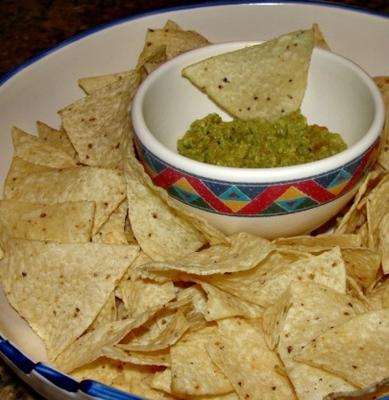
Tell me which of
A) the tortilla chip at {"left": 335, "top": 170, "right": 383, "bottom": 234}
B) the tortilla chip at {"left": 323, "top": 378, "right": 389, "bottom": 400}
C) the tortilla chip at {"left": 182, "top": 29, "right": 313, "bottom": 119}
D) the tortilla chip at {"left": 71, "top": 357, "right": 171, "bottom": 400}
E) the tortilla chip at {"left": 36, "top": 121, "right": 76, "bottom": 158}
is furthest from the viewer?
the tortilla chip at {"left": 36, "top": 121, "right": 76, "bottom": 158}

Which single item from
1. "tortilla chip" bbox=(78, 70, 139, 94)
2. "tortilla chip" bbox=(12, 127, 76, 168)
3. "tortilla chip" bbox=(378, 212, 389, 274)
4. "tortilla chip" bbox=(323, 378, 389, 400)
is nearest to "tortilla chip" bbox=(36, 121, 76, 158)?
"tortilla chip" bbox=(12, 127, 76, 168)

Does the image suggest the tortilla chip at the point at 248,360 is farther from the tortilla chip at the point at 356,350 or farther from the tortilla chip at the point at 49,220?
the tortilla chip at the point at 49,220

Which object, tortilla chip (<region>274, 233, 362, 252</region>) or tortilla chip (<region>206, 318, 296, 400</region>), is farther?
tortilla chip (<region>274, 233, 362, 252</region>)

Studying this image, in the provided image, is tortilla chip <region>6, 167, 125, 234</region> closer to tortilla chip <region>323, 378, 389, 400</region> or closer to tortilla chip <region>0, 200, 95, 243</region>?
tortilla chip <region>0, 200, 95, 243</region>

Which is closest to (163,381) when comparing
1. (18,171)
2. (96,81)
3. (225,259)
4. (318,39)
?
(225,259)

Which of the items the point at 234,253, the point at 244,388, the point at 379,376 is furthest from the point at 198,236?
the point at 379,376

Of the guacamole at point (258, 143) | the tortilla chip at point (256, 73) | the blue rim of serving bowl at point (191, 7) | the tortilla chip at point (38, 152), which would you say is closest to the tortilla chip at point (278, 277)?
the guacamole at point (258, 143)

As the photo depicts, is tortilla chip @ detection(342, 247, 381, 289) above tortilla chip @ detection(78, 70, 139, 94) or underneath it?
underneath
